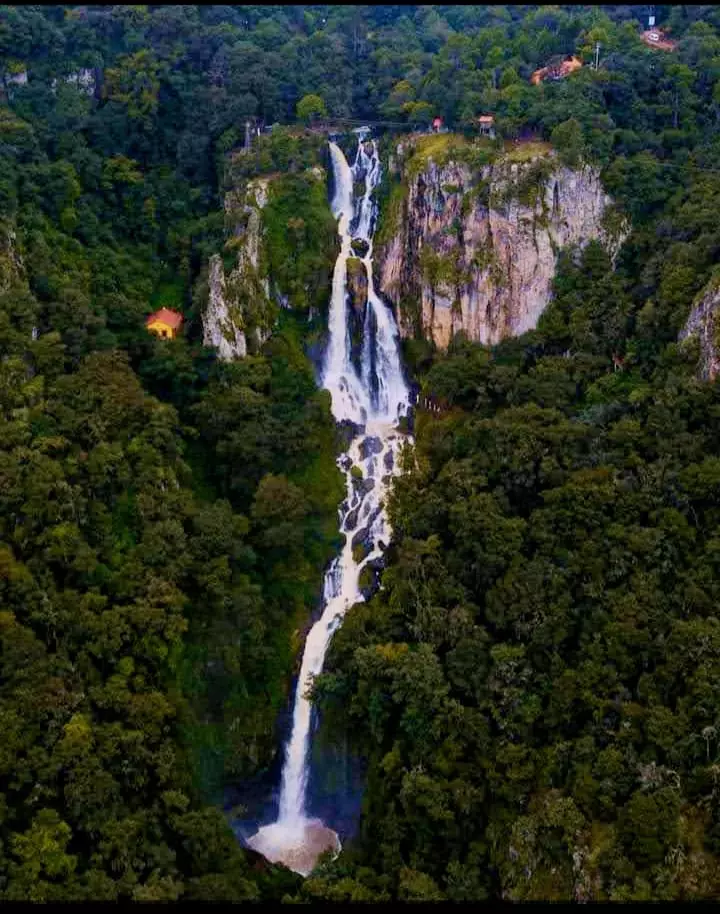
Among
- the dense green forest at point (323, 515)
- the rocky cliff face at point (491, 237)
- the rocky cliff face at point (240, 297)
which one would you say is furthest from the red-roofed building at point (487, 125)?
the rocky cliff face at point (240, 297)

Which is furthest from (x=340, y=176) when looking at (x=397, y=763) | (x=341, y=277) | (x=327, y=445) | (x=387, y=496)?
(x=397, y=763)

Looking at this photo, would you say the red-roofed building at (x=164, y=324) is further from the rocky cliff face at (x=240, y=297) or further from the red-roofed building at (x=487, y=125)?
the red-roofed building at (x=487, y=125)

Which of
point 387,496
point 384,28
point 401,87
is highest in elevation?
point 384,28

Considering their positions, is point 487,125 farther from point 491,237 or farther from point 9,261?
point 9,261

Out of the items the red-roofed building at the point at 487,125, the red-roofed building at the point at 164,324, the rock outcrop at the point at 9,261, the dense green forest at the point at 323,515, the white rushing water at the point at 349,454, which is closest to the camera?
the dense green forest at the point at 323,515

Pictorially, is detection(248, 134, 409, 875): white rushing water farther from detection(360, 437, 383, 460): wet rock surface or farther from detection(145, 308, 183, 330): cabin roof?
detection(145, 308, 183, 330): cabin roof

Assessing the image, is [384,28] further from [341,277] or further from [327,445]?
[327,445]

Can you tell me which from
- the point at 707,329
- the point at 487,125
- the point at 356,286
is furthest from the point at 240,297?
the point at 707,329

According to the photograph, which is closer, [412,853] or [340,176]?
[412,853]
